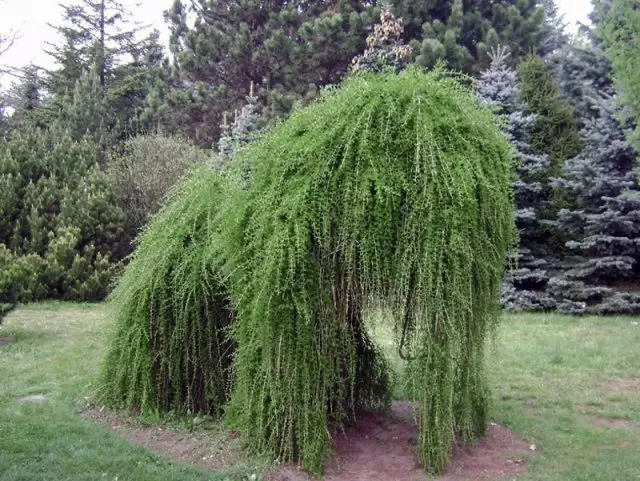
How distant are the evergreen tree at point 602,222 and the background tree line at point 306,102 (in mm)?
38

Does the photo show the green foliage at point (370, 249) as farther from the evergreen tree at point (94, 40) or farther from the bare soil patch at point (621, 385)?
the evergreen tree at point (94, 40)

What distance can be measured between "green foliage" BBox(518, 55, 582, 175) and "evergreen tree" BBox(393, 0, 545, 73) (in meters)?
3.79

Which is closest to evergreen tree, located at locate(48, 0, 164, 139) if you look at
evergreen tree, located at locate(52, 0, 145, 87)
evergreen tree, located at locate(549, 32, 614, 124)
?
evergreen tree, located at locate(52, 0, 145, 87)

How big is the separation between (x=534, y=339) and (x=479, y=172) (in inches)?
269

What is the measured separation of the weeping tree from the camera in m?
4.44

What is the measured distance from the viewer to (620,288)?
13.7 meters

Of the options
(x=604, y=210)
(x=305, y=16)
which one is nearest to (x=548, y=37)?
(x=305, y=16)

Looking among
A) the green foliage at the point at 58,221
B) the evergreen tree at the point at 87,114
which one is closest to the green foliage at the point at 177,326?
the green foliage at the point at 58,221

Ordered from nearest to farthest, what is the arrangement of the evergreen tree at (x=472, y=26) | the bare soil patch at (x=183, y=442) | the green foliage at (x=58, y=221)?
the bare soil patch at (x=183, y=442) → the green foliage at (x=58, y=221) → the evergreen tree at (x=472, y=26)

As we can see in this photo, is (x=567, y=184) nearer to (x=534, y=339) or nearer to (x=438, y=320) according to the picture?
(x=534, y=339)

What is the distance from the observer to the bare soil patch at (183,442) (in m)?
5.01

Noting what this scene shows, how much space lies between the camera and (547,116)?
14.8 metres

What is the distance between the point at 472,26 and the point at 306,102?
573cm

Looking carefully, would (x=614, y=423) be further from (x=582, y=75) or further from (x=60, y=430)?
(x=582, y=75)
